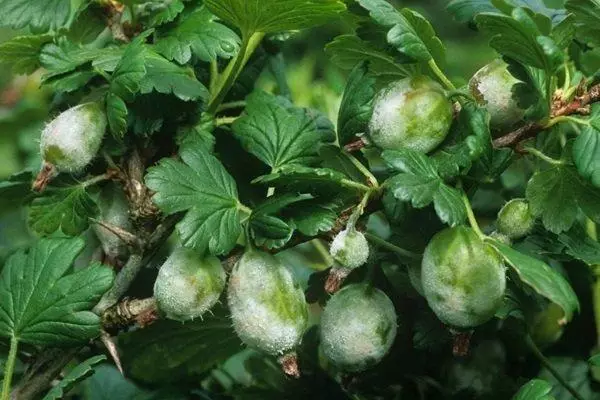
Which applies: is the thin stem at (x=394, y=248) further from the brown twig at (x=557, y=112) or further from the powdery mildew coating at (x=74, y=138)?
the powdery mildew coating at (x=74, y=138)

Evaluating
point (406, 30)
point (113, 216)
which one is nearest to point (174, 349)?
point (113, 216)

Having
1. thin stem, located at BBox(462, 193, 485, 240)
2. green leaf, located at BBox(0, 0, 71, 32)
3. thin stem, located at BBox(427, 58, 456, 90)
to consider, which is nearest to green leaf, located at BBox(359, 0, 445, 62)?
thin stem, located at BBox(427, 58, 456, 90)

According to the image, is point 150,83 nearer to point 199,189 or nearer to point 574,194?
point 199,189

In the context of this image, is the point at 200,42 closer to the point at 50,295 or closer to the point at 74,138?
the point at 74,138

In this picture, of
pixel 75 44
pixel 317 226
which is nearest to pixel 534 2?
pixel 317 226

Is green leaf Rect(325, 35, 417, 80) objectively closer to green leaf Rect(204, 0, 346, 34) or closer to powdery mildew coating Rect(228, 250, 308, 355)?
green leaf Rect(204, 0, 346, 34)

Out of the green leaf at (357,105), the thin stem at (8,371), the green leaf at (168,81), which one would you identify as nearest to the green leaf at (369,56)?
the green leaf at (357,105)
